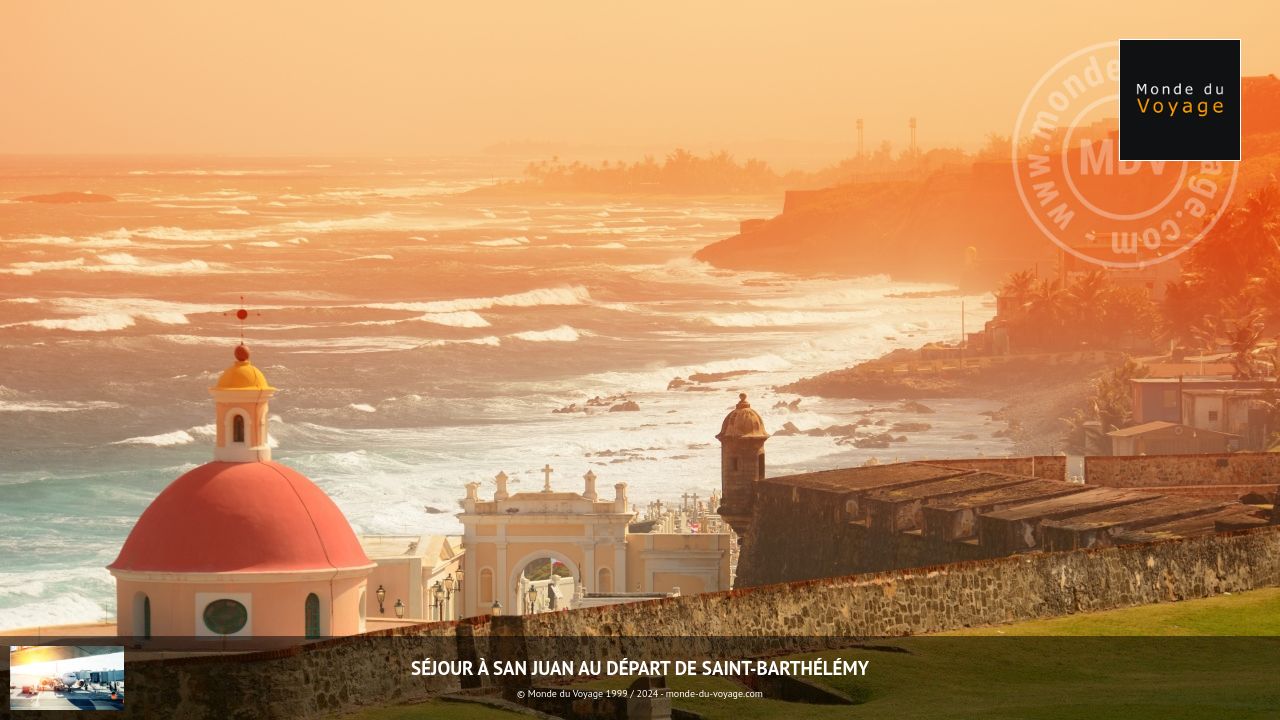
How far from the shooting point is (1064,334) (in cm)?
10800

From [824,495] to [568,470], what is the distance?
Result: 44.5 metres

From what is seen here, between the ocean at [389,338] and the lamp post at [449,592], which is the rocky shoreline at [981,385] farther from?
the lamp post at [449,592]

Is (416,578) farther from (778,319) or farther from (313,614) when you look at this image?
(778,319)

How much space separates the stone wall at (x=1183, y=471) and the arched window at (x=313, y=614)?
18474 millimetres

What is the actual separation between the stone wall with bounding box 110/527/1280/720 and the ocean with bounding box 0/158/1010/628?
37.0 metres

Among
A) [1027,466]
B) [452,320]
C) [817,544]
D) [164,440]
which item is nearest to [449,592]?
[817,544]

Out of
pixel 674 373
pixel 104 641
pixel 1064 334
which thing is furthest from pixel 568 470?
pixel 104 641

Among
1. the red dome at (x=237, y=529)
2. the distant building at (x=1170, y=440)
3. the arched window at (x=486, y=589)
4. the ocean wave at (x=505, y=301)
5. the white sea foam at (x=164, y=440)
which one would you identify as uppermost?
the ocean wave at (x=505, y=301)

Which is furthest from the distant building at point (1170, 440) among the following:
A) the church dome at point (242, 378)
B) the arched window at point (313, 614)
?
the arched window at point (313, 614)

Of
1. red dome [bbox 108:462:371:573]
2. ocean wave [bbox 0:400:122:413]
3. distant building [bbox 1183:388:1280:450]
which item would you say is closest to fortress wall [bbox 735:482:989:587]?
red dome [bbox 108:462:371:573]

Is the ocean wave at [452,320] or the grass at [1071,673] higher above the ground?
the ocean wave at [452,320]

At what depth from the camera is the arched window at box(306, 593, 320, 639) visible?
22.2m

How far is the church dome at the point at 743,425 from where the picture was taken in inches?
1517

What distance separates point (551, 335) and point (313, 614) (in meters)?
101
